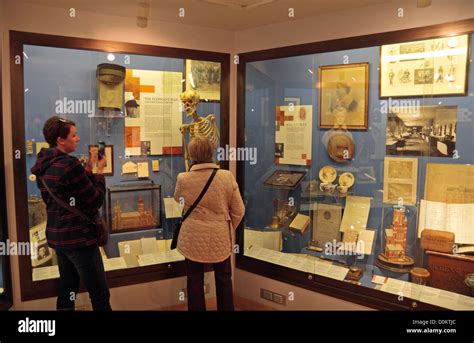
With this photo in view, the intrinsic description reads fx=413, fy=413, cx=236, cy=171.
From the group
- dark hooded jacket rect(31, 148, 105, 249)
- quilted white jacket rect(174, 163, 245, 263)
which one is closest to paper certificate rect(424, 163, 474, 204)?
quilted white jacket rect(174, 163, 245, 263)

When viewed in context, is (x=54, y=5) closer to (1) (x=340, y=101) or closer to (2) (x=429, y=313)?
(1) (x=340, y=101)

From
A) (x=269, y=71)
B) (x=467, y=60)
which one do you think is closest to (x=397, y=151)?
(x=467, y=60)

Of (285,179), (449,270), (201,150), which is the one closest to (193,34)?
(201,150)

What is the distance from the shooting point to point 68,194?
8.32ft

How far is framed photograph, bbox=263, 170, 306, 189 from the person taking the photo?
373cm

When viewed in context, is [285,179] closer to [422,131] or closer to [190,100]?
[190,100]

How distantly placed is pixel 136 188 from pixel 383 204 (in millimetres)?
2117

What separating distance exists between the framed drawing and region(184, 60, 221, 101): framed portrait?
1488mm

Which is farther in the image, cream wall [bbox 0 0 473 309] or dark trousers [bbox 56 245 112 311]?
cream wall [bbox 0 0 473 309]

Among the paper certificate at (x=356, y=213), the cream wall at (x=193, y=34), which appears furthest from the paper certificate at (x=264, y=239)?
the paper certificate at (x=356, y=213)

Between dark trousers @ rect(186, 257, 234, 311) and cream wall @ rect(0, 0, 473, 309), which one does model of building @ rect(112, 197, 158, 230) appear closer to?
cream wall @ rect(0, 0, 473, 309)

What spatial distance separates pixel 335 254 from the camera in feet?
11.7

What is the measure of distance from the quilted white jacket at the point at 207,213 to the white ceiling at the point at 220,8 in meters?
1.25

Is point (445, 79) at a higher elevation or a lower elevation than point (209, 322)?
higher
